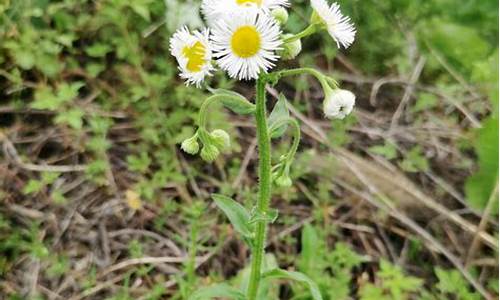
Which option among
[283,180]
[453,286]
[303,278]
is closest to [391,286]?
[453,286]

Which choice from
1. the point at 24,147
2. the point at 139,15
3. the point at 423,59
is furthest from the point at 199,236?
the point at 423,59

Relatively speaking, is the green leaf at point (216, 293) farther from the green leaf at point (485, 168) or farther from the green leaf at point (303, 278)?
the green leaf at point (485, 168)

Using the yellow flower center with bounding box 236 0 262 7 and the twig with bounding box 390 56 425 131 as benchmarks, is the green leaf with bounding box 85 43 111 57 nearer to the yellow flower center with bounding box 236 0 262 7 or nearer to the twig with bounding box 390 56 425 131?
the twig with bounding box 390 56 425 131

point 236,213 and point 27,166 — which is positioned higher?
point 27,166

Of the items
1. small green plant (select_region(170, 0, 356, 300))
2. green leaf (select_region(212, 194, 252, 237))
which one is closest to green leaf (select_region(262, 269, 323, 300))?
small green plant (select_region(170, 0, 356, 300))

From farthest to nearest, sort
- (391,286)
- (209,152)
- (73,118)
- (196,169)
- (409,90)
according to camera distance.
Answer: (409,90), (196,169), (73,118), (391,286), (209,152)

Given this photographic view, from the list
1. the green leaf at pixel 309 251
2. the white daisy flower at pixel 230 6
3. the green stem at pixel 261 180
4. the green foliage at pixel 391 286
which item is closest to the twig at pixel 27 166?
the green leaf at pixel 309 251

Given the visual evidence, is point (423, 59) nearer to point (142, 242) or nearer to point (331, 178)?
point (331, 178)

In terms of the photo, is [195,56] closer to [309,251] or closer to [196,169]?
[309,251]
